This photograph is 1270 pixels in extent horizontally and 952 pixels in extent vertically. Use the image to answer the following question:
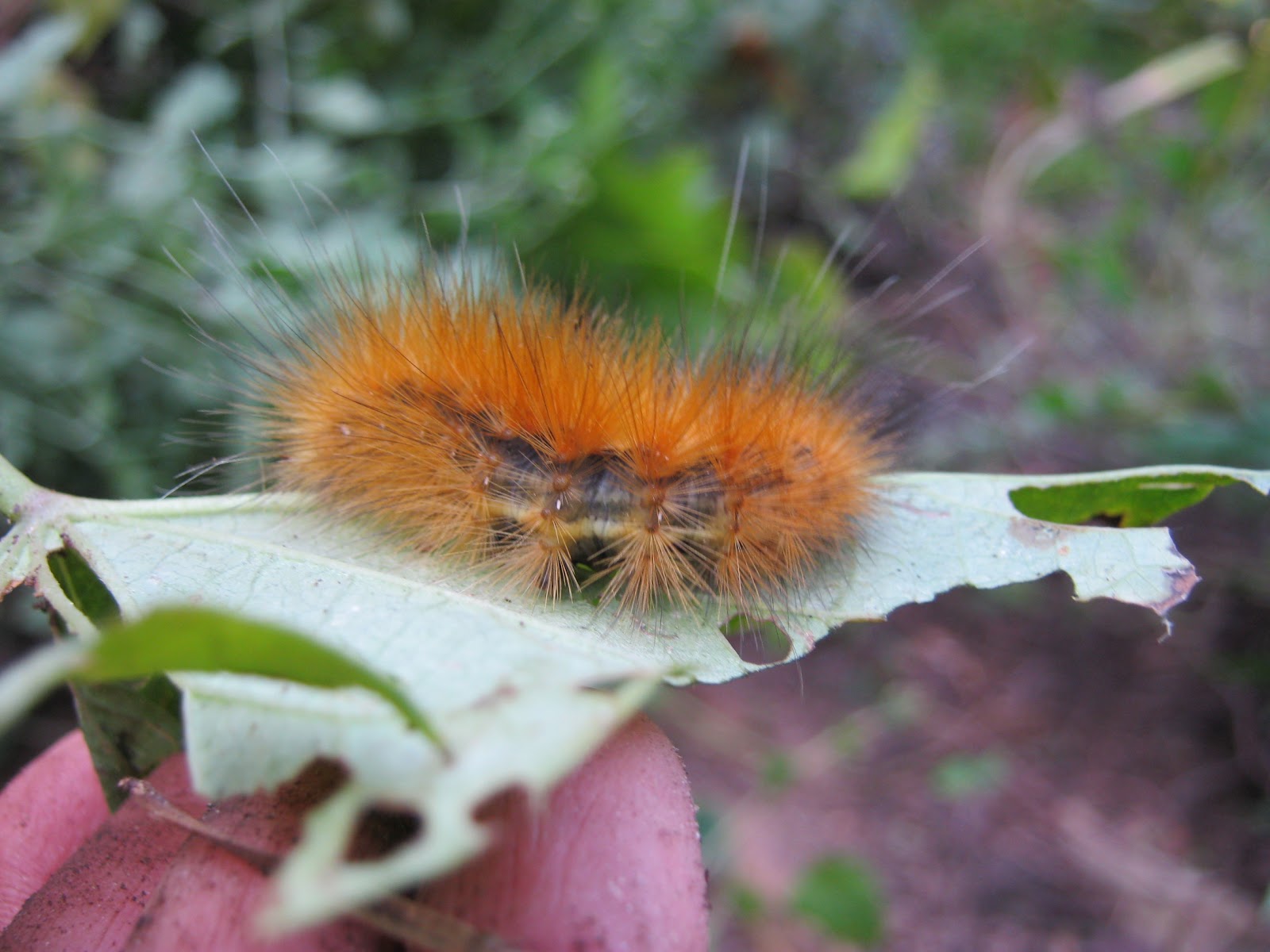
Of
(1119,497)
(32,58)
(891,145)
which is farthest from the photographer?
(891,145)

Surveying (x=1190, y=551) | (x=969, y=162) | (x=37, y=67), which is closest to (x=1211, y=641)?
(x=1190, y=551)

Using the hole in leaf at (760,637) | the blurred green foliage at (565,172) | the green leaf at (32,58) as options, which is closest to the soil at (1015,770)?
the blurred green foliage at (565,172)

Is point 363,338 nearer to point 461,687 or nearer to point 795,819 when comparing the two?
point 461,687

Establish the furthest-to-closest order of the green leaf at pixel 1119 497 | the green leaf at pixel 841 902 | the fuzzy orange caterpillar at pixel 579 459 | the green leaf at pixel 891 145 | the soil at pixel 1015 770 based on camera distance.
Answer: the green leaf at pixel 891 145
the soil at pixel 1015 770
the green leaf at pixel 841 902
the fuzzy orange caterpillar at pixel 579 459
the green leaf at pixel 1119 497

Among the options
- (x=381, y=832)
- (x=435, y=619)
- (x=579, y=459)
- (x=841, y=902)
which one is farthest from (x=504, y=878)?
(x=841, y=902)

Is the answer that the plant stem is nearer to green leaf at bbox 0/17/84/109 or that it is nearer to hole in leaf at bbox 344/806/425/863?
hole in leaf at bbox 344/806/425/863

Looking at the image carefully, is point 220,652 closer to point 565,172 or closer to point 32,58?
point 32,58

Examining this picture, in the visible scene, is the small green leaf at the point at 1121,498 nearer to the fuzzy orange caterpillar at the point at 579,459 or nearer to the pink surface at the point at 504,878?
the fuzzy orange caterpillar at the point at 579,459
